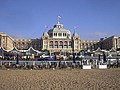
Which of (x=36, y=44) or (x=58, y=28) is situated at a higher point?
(x=58, y=28)

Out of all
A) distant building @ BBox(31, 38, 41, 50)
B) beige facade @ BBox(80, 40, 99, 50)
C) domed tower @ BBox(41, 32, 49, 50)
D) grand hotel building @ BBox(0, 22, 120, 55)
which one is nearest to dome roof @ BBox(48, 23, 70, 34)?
grand hotel building @ BBox(0, 22, 120, 55)

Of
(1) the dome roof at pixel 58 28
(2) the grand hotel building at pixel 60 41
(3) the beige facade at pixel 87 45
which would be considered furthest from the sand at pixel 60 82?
(3) the beige facade at pixel 87 45

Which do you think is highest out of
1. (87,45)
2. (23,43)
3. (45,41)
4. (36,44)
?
(45,41)

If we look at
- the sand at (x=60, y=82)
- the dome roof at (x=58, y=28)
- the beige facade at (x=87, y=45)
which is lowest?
the sand at (x=60, y=82)

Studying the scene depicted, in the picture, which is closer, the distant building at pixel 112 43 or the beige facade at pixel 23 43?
the distant building at pixel 112 43

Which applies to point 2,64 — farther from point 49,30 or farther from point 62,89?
point 49,30

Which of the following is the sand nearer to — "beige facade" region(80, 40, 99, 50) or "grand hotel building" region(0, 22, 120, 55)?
"grand hotel building" region(0, 22, 120, 55)

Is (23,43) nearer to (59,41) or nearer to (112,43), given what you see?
(59,41)

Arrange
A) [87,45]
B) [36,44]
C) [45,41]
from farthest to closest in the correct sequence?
1. [87,45]
2. [36,44]
3. [45,41]

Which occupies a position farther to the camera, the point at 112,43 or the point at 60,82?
the point at 112,43

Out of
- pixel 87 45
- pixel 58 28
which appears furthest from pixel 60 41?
pixel 87 45

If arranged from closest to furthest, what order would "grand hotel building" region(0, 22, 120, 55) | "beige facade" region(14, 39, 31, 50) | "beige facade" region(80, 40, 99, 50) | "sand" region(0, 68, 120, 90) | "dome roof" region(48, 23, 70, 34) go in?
"sand" region(0, 68, 120, 90), "grand hotel building" region(0, 22, 120, 55), "dome roof" region(48, 23, 70, 34), "beige facade" region(14, 39, 31, 50), "beige facade" region(80, 40, 99, 50)

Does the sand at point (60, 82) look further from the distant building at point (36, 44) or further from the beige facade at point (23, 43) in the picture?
the beige facade at point (23, 43)

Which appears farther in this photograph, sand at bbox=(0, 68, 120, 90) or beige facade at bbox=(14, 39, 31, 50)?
beige facade at bbox=(14, 39, 31, 50)
